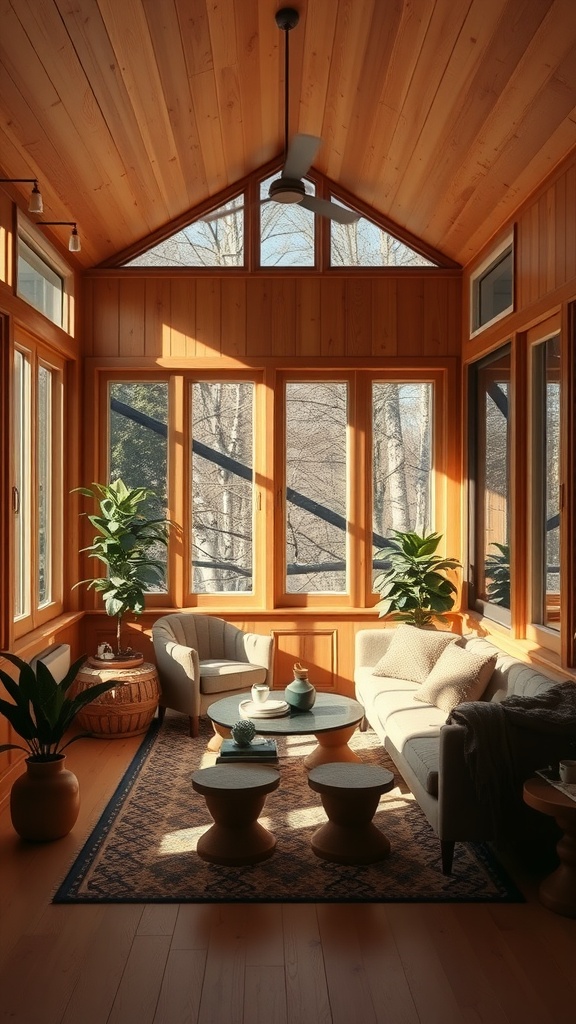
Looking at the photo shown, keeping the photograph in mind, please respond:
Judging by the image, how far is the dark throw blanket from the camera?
3.57m

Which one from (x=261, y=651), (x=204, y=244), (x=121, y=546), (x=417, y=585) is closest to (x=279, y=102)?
(x=204, y=244)

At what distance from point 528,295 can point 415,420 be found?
74.0 inches

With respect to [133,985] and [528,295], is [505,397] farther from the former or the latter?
[133,985]

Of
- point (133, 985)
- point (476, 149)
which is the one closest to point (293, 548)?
point (476, 149)

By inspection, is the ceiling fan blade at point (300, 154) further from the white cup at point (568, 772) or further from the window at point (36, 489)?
the white cup at point (568, 772)

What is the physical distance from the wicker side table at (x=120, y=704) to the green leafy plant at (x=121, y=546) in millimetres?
389

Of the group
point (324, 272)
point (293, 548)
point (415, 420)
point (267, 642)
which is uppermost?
point (324, 272)

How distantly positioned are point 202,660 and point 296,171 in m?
3.38

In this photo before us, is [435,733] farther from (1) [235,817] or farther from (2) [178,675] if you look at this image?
(2) [178,675]

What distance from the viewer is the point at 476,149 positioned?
501 cm

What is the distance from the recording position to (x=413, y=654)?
5.50 meters

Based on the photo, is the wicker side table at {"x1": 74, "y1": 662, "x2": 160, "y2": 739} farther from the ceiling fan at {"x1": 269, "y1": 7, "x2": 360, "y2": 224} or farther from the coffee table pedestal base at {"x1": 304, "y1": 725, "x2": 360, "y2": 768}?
the ceiling fan at {"x1": 269, "y1": 7, "x2": 360, "y2": 224}

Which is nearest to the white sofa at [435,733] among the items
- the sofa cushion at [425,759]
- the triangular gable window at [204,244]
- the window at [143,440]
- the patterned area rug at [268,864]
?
the sofa cushion at [425,759]

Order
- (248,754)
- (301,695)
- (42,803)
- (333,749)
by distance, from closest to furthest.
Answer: (42,803), (248,754), (301,695), (333,749)
